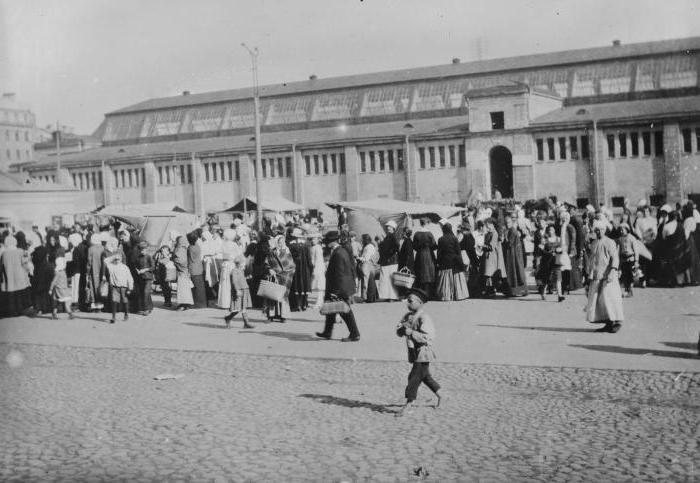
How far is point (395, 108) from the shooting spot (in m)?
62.3

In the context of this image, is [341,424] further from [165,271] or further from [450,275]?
[165,271]

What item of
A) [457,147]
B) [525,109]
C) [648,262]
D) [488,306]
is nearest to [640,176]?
[525,109]

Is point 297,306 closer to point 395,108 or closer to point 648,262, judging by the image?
point 648,262

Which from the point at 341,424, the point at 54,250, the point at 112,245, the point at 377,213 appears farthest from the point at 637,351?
the point at 377,213

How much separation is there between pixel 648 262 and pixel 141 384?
12504 millimetres

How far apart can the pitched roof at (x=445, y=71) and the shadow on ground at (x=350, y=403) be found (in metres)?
52.6

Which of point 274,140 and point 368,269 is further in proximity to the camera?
point 274,140

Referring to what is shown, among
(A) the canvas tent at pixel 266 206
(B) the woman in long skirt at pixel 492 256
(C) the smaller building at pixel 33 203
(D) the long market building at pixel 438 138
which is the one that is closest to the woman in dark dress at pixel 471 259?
(B) the woman in long skirt at pixel 492 256

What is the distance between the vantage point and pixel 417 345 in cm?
848

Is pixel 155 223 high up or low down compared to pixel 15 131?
down

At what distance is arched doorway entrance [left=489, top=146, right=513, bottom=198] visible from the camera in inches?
2147

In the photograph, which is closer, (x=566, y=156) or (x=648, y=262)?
(x=648, y=262)

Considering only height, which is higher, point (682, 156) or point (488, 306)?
point (682, 156)

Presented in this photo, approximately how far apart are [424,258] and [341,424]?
30.2 ft
